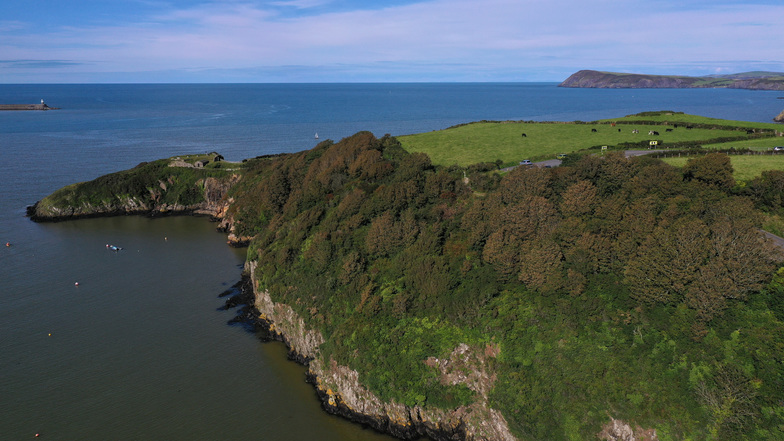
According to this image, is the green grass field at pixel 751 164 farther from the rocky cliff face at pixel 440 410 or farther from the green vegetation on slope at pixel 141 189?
the green vegetation on slope at pixel 141 189

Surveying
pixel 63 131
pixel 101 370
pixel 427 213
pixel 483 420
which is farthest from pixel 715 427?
pixel 63 131

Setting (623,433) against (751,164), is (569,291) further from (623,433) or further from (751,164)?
(751,164)

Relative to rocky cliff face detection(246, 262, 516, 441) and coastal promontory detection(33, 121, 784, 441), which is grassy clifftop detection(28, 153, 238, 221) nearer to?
coastal promontory detection(33, 121, 784, 441)

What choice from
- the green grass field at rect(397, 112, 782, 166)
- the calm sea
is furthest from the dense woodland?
the green grass field at rect(397, 112, 782, 166)

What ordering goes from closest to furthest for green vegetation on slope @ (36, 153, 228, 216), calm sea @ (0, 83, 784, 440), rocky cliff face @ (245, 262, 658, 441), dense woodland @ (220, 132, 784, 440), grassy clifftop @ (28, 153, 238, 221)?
dense woodland @ (220, 132, 784, 440), rocky cliff face @ (245, 262, 658, 441), calm sea @ (0, 83, 784, 440), grassy clifftop @ (28, 153, 238, 221), green vegetation on slope @ (36, 153, 228, 216)

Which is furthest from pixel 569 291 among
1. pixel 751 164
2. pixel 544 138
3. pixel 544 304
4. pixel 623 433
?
pixel 544 138

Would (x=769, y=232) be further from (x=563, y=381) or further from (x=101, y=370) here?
(x=101, y=370)
